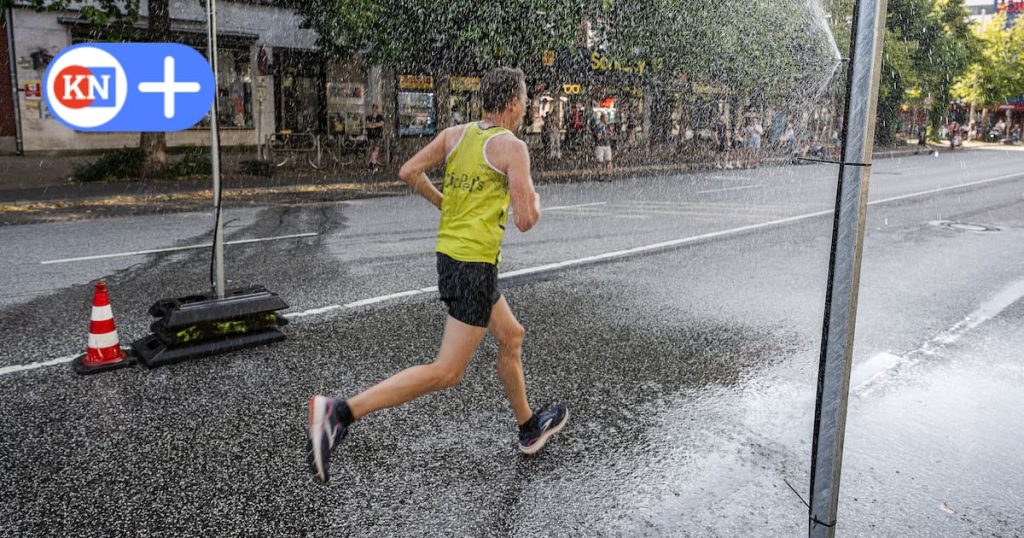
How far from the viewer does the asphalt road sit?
3336 mm

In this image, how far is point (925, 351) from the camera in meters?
5.80

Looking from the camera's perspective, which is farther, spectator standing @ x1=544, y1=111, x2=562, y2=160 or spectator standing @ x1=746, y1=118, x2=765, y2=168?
spectator standing @ x1=746, y1=118, x2=765, y2=168

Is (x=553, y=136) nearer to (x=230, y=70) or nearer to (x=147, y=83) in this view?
(x=230, y=70)

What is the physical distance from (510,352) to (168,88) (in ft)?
9.80

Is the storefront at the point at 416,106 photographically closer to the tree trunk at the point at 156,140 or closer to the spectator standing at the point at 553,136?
the spectator standing at the point at 553,136

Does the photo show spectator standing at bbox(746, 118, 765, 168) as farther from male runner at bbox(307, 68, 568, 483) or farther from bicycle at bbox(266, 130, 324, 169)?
male runner at bbox(307, 68, 568, 483)

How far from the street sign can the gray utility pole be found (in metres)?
4.01

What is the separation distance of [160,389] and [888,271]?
7492mm

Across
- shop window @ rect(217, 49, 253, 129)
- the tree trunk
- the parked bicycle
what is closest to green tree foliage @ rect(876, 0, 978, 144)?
the parked bicycle

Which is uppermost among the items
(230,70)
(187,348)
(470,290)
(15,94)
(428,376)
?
(230,70)

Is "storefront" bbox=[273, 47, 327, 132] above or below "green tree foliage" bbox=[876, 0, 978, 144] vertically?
below

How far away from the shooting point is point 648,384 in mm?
4984

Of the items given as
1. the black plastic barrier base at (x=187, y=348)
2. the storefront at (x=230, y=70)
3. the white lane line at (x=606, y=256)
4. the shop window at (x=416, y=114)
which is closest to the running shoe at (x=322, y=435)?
the black plastic barrier base at (x=187, y=348)

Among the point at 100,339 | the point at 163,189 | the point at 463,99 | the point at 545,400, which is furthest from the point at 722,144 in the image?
the point at 100,339
